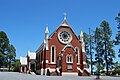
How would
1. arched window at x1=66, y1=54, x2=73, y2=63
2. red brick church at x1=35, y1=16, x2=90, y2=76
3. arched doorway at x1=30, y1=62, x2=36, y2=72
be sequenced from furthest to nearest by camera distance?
arched doorway at x1=30, y1=62, x2=36, y2=72 < arched window at x1=66, y1=54, x2=73, y2=63 < red brick church at x1=35, y1=16, x2=90, y2=76

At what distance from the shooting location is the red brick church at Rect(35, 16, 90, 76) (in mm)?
54219

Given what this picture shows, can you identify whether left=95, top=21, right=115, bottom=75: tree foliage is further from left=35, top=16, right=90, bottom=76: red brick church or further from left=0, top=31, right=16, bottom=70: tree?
left=0, top=31, right=16, bottom=70: tree

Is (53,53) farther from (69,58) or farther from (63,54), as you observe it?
(69,58)

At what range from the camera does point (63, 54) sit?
54.1 meters

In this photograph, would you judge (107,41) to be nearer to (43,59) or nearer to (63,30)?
(63,30)

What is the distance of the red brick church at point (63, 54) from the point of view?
5422 centimetres

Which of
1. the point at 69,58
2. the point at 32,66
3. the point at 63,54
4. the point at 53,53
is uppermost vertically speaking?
the point at 53,53

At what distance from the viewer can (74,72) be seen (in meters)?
54.4

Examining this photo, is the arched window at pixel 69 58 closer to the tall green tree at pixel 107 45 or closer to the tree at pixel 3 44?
the tall green tree at pixel 107 45

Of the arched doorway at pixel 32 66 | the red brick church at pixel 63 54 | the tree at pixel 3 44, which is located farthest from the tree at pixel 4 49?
the red brick church at pixel 63 54

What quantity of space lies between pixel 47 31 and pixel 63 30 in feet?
13.5

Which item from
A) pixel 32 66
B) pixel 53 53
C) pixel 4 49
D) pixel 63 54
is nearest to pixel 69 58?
pixel 63 54

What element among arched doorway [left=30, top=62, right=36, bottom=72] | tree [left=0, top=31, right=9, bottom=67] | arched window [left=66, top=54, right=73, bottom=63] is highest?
tree [left=0, top=31, right=9, bottom=67]

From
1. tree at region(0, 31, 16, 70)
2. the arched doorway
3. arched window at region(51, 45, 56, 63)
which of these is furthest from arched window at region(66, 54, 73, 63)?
tree at region(0, 31, 16, 70)
